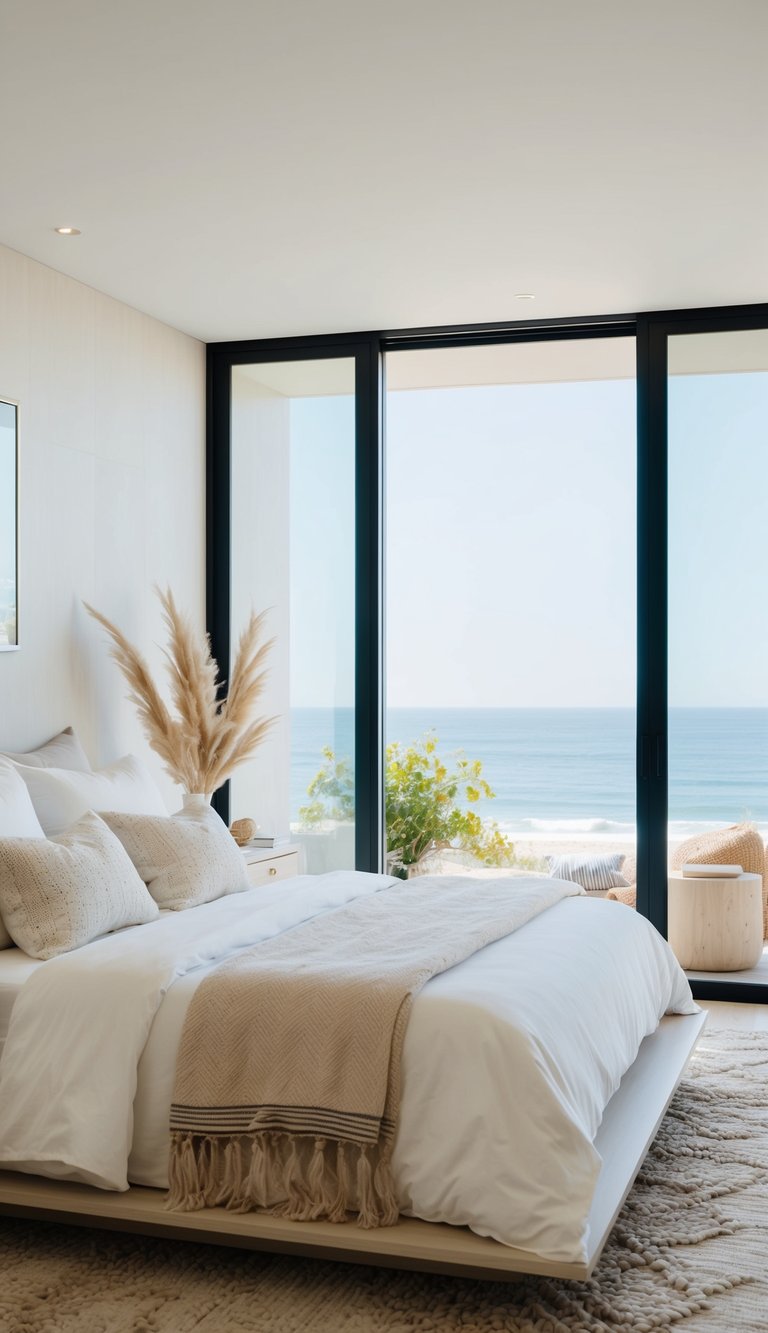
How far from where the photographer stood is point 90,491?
191 inches

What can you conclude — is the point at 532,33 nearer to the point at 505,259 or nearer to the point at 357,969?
the point at 505,259

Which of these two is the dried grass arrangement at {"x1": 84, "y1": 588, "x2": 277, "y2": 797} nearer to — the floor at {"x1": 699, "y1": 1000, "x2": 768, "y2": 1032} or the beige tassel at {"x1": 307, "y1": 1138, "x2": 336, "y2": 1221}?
A: the floor at {"x1": 699, "y1": 1000, "x2": 768, "y2": 1032}

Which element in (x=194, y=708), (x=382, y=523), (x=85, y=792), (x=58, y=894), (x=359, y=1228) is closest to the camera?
(x=359, y=1228)

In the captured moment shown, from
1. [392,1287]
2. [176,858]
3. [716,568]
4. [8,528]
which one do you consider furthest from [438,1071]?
[716,568]

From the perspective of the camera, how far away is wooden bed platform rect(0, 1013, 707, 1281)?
247 cm

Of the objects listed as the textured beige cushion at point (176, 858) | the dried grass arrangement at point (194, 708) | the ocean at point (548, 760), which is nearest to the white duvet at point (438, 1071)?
the textured beige cushion at point (176, 858)

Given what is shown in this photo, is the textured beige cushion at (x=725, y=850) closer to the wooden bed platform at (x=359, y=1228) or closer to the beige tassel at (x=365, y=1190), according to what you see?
the wooden bed platform at (x=359, y=1228)

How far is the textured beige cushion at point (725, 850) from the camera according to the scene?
17.5 feet

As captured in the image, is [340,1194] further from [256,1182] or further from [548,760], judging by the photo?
[548,760]

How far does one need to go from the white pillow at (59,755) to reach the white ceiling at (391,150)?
5.51ft

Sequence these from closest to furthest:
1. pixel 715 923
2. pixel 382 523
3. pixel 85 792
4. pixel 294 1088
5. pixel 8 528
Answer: pixel 294 1088, pixel 85 792, pixel 8 528, pixel 715 923, pixel 382 523

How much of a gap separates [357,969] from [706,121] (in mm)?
2339

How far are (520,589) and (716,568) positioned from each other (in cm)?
1226

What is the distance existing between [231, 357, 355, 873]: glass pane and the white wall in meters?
0.26
